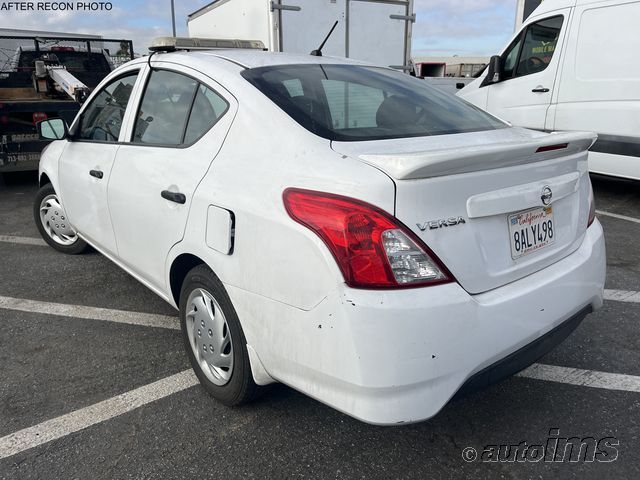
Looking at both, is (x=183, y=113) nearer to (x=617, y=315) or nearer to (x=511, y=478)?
(x=511, y=478)

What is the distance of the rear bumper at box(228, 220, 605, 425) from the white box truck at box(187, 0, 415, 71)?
606cm

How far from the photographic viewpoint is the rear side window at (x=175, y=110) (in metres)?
2.45

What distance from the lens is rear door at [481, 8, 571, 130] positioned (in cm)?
644

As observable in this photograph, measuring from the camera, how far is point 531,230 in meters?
2.02

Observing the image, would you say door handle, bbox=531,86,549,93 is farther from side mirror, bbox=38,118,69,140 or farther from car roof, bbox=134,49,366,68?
side mirror, bbox=38,118,69,140

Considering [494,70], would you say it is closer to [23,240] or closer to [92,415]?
[23,240]

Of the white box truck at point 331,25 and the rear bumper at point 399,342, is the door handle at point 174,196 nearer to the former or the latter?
the rear bumper at point 399,342

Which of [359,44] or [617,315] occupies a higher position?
[359,44]

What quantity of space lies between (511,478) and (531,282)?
0.76 m

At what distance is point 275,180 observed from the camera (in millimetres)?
1931

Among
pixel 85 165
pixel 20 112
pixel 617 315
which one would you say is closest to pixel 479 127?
pixel 617 315

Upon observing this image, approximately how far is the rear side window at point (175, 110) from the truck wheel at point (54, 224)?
1.92 metres

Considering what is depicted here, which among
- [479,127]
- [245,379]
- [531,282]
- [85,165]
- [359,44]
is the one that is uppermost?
[359,44]

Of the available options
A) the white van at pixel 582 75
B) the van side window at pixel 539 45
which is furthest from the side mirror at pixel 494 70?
the van side window at pixel 539 45
